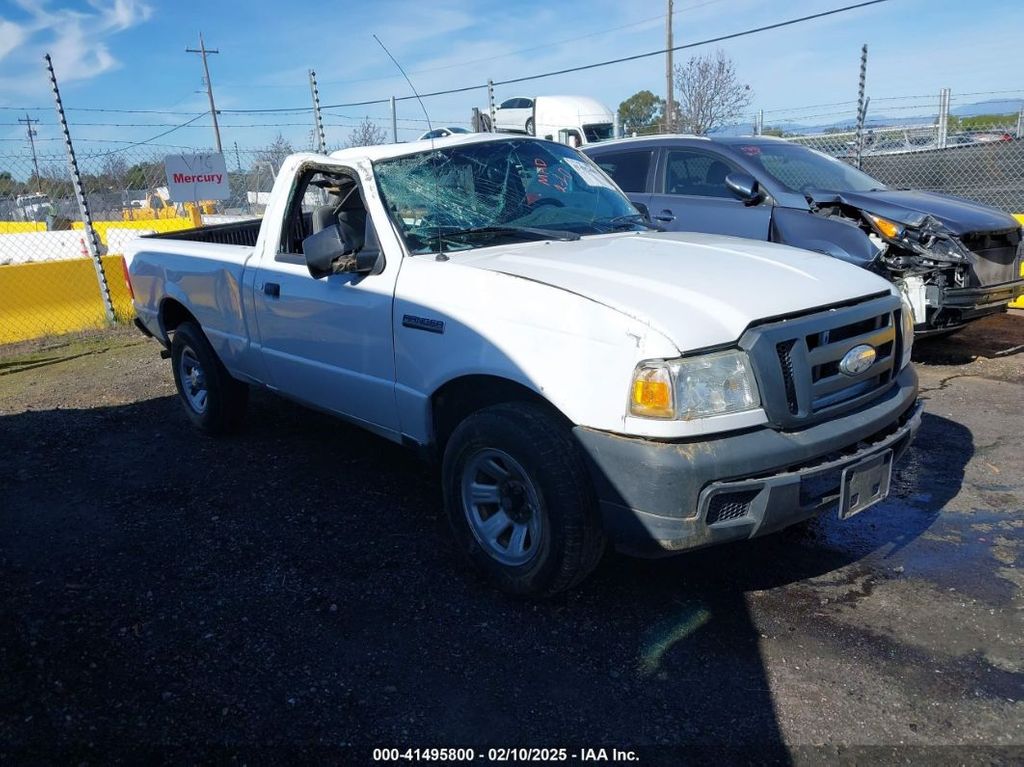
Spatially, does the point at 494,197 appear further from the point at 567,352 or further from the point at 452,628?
the point at 452,628

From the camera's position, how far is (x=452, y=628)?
315 cm

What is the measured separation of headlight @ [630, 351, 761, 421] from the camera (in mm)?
2652

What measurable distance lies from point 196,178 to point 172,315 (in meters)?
12.5

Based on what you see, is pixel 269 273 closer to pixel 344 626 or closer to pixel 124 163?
pixel 344 626

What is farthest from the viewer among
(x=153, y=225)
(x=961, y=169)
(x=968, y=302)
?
(x=153, y=225)

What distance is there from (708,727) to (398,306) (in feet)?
6.83

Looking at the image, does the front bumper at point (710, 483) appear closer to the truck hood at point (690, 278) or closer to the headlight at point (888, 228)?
the truck hood at point (690, 278)

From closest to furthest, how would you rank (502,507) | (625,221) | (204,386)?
1. (502,507)
2. (625,221)
3. (204,386)

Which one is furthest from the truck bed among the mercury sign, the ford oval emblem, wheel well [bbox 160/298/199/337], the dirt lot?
the mercury sign

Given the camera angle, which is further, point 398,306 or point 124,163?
point 124,163

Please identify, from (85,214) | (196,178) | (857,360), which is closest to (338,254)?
(857,360)

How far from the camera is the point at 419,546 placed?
3840mm

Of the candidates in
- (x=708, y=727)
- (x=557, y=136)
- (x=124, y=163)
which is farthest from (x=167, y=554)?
(x=557, y=136)

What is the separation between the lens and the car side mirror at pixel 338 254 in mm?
3617
